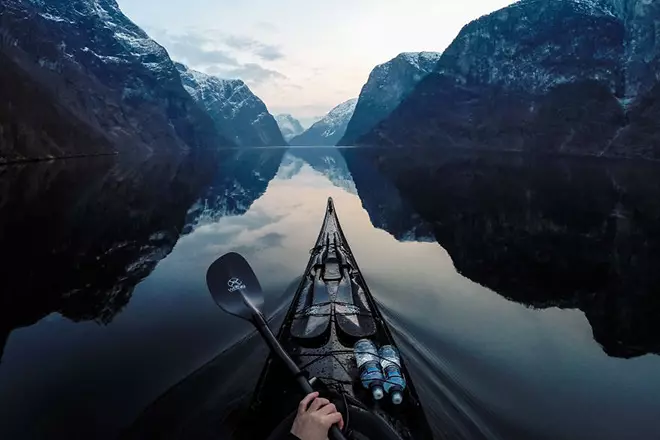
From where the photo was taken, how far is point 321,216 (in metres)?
45.2

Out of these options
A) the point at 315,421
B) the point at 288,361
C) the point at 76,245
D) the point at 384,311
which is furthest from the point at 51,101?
the point at 315,421

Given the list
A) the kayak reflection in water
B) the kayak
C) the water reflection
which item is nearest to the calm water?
the water reflection

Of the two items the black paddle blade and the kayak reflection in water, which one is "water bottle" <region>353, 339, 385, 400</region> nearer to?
the black paddle blade

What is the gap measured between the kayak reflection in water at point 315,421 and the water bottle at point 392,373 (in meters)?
4.23

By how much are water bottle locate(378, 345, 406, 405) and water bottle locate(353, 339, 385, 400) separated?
119 millimetres

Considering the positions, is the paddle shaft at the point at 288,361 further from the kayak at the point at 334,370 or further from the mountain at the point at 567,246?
the mountain at the point at 567,246

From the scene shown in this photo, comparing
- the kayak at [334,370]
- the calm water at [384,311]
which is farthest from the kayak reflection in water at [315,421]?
the calm water at [384,311]

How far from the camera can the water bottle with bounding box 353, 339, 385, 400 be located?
8578 mm

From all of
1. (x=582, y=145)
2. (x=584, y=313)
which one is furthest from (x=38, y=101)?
(x=582, y=145)

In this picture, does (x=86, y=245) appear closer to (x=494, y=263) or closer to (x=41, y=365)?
(x=41, y=365)

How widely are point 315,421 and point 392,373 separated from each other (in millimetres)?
4897

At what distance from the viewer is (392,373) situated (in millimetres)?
8969

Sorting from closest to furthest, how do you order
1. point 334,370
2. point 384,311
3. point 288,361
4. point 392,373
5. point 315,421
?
point 315,421 → point 288,361 → point 392,373 → point 334,370 → point 384,311

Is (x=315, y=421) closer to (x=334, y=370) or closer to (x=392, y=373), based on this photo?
(x=392, y=373)
